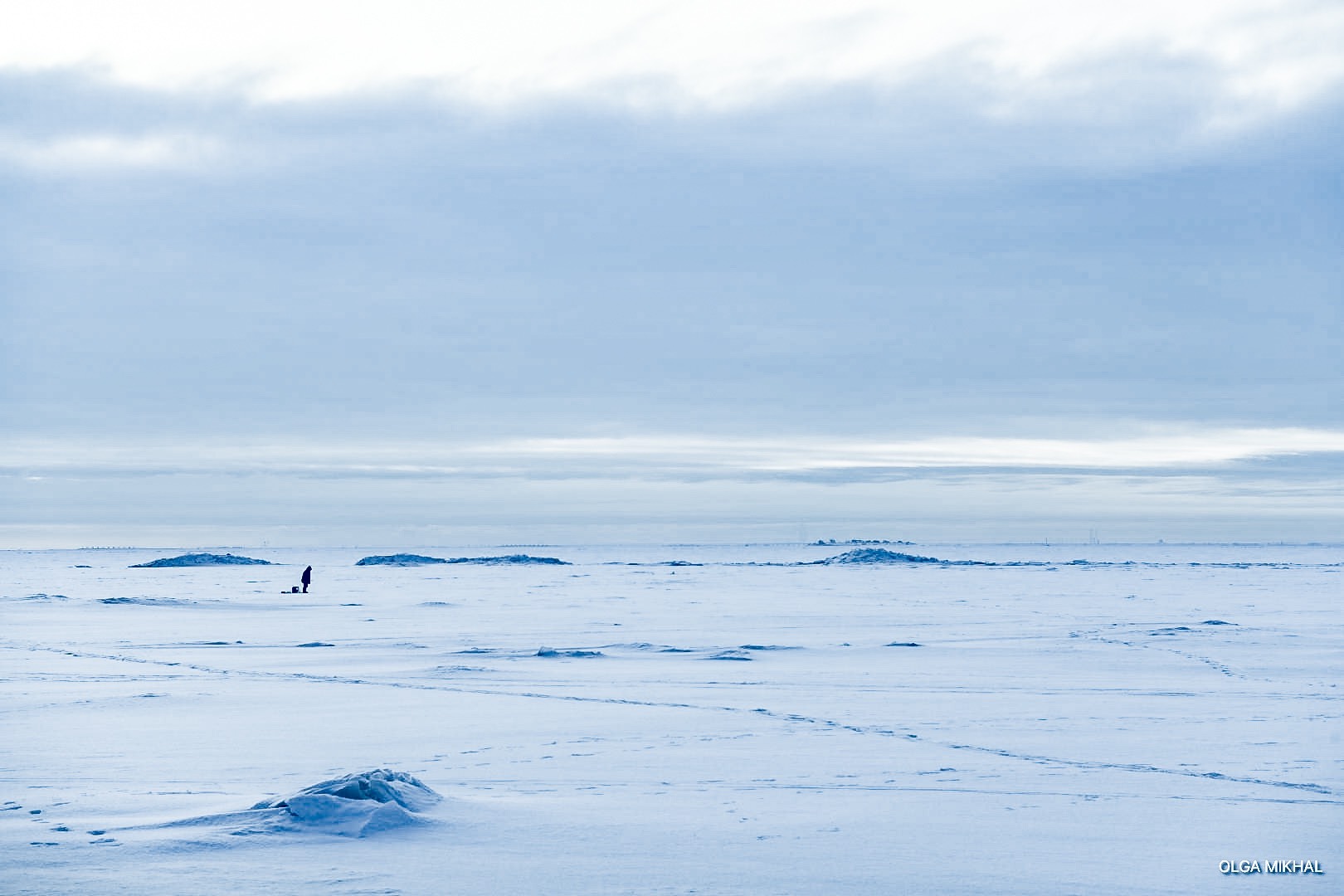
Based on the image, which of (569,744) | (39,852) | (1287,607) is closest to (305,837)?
(39,852)

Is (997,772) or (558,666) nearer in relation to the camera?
(997,772)

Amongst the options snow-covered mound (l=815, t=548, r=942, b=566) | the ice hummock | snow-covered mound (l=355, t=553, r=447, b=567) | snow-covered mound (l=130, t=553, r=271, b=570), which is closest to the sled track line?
the ice hummock

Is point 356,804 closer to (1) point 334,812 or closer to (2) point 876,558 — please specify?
(1) point 334,812

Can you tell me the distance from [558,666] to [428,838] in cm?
937

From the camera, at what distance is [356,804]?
709 centimetres

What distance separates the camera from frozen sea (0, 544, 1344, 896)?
6.16 meters

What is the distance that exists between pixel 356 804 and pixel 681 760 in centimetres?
277

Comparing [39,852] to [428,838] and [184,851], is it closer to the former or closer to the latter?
[184,851]

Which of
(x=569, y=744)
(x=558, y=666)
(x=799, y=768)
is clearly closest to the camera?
(x=799, y=768)

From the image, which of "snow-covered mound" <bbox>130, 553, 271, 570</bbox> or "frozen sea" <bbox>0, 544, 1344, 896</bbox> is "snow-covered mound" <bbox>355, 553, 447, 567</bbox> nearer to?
"snow-covered mound" <bbox>130, 553, 271, 570</bbox>

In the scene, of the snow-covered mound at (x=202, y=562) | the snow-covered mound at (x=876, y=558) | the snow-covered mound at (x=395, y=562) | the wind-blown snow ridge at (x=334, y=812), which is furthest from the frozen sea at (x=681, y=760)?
the snow-covered mound at (x=202, y=562)

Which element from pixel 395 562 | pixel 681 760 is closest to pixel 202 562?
pixel 395 562

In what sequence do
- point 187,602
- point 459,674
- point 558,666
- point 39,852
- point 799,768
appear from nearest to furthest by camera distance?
point 39,852, point 799,768, point 459,674, point 558,666, point 187,602

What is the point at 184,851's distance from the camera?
6.36m
